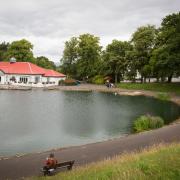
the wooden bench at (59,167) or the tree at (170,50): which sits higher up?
the tree at (170,50)

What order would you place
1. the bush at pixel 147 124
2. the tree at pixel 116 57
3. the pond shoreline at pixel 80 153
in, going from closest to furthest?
the pond shoreline at pixel 80 153
the bush at pixel 147 124
the tree at pixel 116 57

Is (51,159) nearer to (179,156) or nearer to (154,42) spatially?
(179,156)

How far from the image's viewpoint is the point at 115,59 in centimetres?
7669

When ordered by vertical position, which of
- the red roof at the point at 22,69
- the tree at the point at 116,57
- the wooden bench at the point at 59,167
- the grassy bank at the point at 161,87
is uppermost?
the tree at the point at 116,57

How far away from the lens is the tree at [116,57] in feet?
252

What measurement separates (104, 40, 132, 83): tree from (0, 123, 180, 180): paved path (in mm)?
55305

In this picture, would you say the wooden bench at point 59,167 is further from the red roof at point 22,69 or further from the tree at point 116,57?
the tree at point 116,57

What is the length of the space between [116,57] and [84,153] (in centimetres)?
6104

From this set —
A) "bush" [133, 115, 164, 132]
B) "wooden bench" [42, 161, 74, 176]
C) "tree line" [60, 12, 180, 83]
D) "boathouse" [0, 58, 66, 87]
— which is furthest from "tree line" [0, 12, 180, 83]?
"wooden bench" [42, 161, 74, 176]

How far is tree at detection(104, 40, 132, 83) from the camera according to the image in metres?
76.7

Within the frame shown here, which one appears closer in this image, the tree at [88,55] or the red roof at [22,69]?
the red roof at [22,69]

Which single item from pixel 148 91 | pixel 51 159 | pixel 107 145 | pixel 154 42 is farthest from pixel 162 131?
pixel 154 42

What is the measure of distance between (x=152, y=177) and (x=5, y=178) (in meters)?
6.32

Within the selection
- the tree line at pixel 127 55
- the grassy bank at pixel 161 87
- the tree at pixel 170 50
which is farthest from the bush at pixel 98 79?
the tree at pixel 170 50
